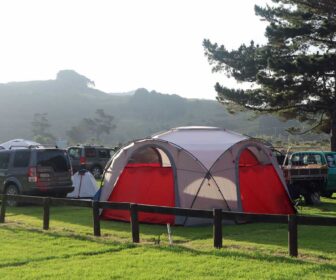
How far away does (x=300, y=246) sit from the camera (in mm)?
9586

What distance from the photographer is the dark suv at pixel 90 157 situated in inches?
1159

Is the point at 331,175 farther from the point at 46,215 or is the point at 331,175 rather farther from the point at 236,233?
the point at 46,215

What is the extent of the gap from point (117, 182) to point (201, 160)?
8.04ft

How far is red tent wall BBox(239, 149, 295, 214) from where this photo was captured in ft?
44.4

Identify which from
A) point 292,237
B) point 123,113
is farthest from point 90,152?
point 123,113

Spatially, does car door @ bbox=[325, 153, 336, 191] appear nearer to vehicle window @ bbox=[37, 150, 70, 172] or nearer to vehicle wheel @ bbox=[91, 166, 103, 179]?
vehicle window @ bbox=[37, 150, 70, 172]

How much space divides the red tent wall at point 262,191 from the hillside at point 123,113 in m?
103

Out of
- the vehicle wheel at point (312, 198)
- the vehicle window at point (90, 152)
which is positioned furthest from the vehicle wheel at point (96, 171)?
the vehicle wheel at point (312, 198)

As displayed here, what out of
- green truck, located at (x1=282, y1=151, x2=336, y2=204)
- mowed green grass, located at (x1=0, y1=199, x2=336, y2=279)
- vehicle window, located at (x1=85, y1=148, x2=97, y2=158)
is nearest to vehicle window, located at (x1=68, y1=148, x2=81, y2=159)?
vehicle window, located at (x1=85, y1=148, x2=97, y2=158)

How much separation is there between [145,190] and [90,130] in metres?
107

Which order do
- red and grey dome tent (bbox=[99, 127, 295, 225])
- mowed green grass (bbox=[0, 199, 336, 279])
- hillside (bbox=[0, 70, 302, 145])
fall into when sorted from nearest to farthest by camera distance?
1. mowed green grass (bbox=[0, 199, 336, 279])
2. red and grey dome tent (bbox=[99, 127, 295, 225])
3. hillside (bbox=[0, 70, 302, 145])

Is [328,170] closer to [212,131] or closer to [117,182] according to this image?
[212,131]

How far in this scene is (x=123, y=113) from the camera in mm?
163000

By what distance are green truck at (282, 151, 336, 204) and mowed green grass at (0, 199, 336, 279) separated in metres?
5.01
